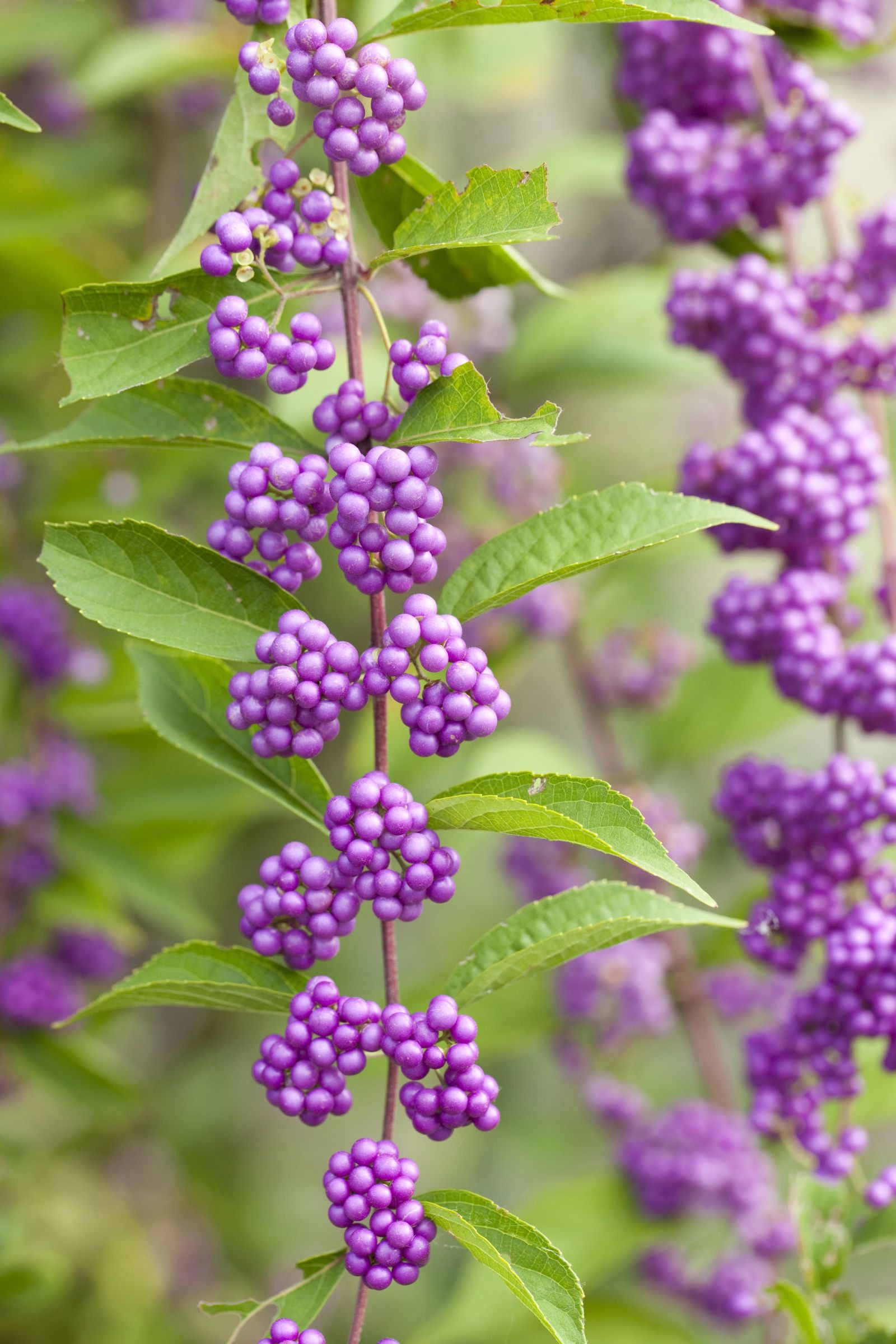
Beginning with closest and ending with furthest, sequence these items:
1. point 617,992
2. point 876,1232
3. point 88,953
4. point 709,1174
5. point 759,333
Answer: point 876,1232 → point 759,333 → point 709,1174 → point 617,992 → point 88,953

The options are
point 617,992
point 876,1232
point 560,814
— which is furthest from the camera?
point 617,992

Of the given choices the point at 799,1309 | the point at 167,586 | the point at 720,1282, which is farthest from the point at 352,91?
the point at 720,1282

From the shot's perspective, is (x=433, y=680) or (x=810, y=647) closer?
(x=433, y=680)

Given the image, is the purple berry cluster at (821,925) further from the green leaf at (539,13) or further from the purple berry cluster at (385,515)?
the green leaf at (539,13)

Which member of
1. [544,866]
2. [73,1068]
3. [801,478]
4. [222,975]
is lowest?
[73,1068]

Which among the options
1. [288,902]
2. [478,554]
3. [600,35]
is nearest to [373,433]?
[478,554]

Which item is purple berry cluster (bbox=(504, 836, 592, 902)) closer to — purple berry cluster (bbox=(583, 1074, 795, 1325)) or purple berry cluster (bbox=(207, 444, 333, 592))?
purple berry cluster (bbox=(583, 1074, 795, 1325))

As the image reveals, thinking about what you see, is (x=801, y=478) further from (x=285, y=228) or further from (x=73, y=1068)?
(x=73, y=1068)

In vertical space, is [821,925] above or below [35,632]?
above
